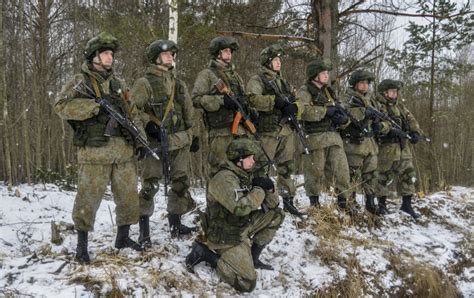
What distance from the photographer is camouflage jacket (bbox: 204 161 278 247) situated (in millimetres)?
4332

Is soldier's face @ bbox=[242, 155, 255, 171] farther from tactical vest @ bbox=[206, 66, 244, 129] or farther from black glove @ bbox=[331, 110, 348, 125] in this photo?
black glove @ bbox=[331, 110, 348, 125]

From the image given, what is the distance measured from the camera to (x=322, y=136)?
20.9 ft

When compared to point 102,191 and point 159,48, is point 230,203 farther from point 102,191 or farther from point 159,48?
point 159,48

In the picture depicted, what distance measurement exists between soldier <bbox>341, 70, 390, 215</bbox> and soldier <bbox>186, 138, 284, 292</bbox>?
261 centimetres

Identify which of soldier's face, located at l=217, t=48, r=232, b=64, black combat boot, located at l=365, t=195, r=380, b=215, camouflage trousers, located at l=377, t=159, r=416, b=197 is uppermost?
soldier's face, located at l=217, t=48, r=232, b=64

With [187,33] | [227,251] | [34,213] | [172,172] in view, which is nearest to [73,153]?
[187,33]

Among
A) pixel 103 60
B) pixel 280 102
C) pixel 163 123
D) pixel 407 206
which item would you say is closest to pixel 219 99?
pixel 163 123

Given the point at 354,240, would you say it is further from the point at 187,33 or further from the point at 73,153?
the point at 73,153

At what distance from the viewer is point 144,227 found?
504 cm

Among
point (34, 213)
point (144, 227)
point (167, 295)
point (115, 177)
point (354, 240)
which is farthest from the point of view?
point (34, 213)

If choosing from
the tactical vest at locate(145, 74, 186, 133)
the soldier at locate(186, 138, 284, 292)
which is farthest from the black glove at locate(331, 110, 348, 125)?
the tactical vest at locate(145, 74, 186, 133)

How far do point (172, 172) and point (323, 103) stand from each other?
8.22ft

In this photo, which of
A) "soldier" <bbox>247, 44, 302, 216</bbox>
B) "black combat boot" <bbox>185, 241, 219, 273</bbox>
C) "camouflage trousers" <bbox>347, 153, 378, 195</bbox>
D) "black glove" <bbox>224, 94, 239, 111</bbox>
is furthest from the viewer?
"camouflage trousers" <bbox>347, 153, 378, 195</bbox>

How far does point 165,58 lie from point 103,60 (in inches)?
31.7
